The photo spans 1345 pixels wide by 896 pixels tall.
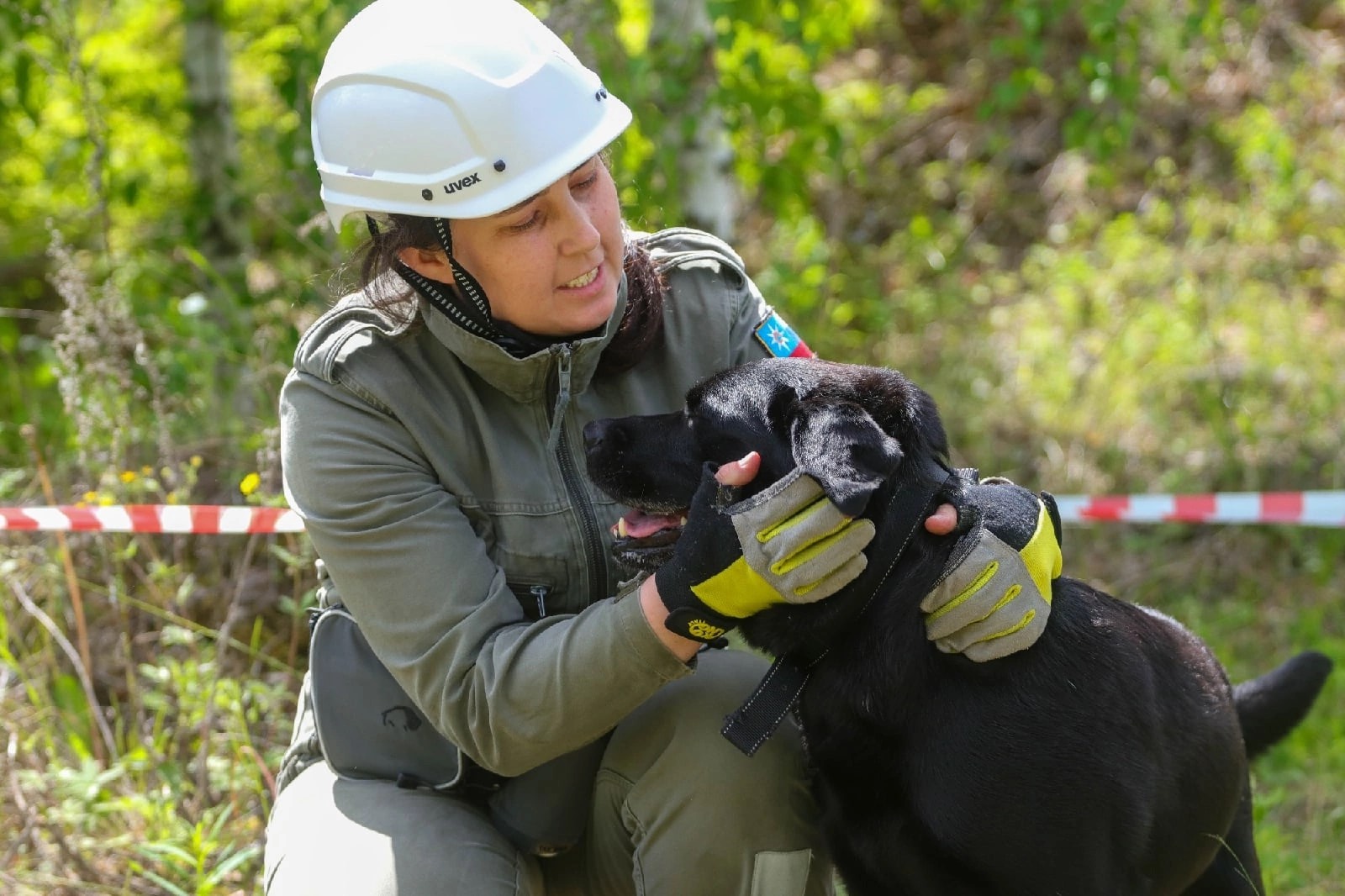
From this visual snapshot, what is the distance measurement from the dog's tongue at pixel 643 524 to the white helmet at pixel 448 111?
0.59 metres

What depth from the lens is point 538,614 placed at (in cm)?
240

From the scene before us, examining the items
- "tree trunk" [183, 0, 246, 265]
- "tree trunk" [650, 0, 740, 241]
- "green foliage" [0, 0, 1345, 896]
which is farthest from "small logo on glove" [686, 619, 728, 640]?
"tree trunk" [183, 0, 246, 265]

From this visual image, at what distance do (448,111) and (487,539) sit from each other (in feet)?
2.53

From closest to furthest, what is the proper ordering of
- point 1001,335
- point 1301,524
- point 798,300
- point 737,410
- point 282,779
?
point 737,410 < point 282,779 < point 1301,524 < point 798,300 < point 1001,335

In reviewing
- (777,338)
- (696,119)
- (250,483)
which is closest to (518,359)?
(777,338)

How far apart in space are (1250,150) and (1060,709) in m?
5.47

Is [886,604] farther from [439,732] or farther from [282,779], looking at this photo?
[282,779]

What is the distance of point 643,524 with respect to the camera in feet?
7.61

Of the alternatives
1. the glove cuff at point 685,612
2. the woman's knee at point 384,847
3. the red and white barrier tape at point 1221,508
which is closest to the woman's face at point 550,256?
the glove cuff at point 685,612

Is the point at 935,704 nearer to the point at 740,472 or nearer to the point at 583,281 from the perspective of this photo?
the point at 740,472

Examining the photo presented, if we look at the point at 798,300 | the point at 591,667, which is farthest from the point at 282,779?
the point at 798,300

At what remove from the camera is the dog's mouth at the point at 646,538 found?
223 centimetres

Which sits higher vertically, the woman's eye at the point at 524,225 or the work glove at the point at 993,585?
the woman's eye at the point at 524,225

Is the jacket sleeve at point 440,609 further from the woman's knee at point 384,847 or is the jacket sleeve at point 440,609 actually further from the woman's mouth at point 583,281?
the woman's mouth at point 583,281
